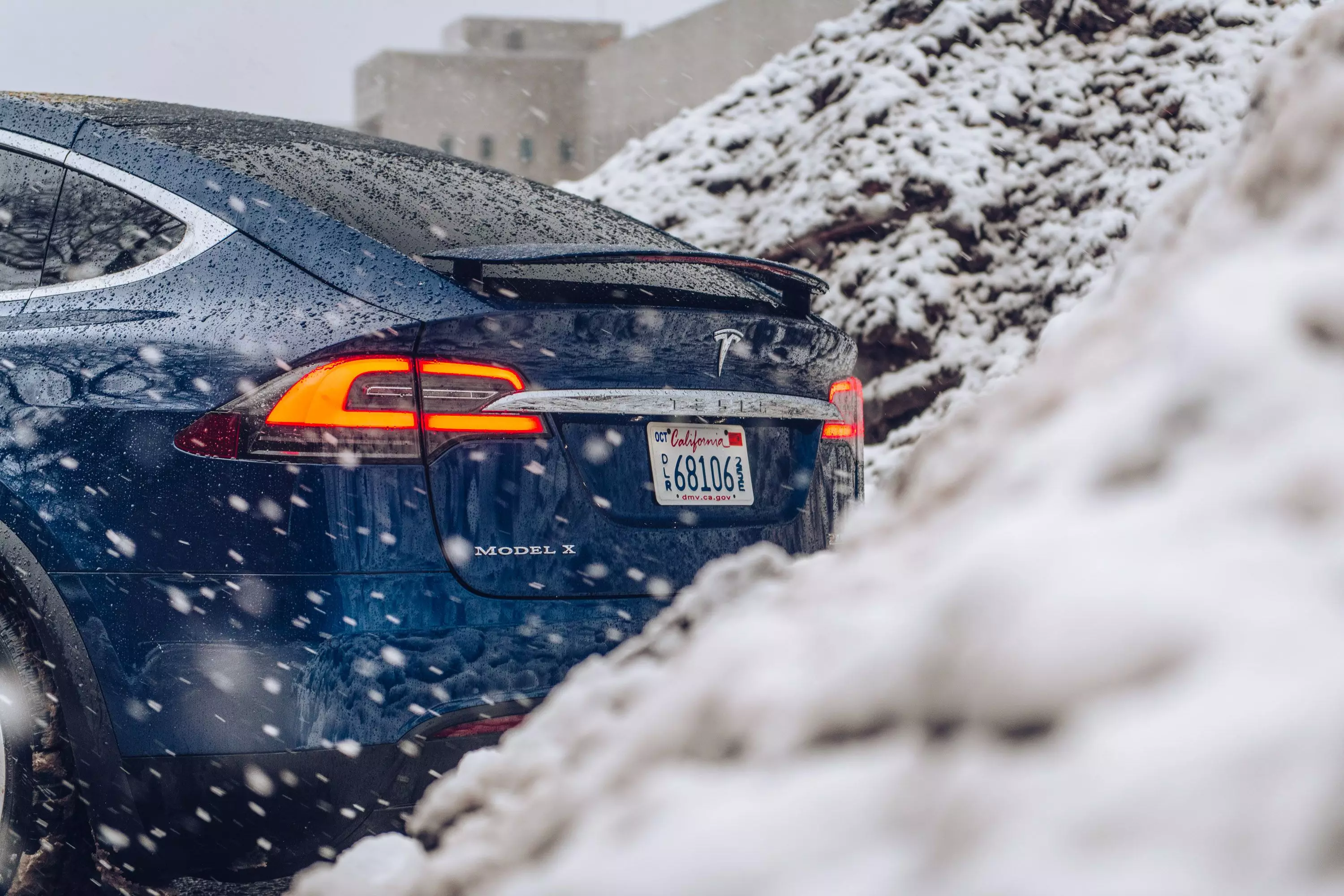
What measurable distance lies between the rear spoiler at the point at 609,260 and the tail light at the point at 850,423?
195 millimetres

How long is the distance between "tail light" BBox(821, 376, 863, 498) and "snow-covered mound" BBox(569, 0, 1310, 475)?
2932 mm

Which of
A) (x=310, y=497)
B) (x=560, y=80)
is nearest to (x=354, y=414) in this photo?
(x=310, y=497)

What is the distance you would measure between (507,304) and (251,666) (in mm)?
764

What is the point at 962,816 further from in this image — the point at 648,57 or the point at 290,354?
the point at 648,57

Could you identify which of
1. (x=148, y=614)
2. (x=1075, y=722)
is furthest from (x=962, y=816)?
(x=148, y=614)

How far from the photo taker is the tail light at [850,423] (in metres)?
2.85

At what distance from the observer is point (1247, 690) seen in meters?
0.71

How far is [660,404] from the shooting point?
7.85ft

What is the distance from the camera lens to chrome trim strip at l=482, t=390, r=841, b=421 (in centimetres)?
226

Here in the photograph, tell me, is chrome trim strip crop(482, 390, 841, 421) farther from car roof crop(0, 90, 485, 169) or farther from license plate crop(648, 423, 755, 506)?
car roof crop(0, 90, 485, 169)

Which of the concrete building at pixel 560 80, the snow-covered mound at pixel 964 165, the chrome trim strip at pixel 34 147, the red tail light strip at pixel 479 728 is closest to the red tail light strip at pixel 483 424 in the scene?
the red tail light strip at pixel 479 728

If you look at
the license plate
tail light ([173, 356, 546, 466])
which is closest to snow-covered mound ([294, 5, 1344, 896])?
tail light ([173, 356, 546, 466])

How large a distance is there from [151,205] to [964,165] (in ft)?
17.0

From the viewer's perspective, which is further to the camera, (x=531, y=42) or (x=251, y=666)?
(x=531, y=42)
